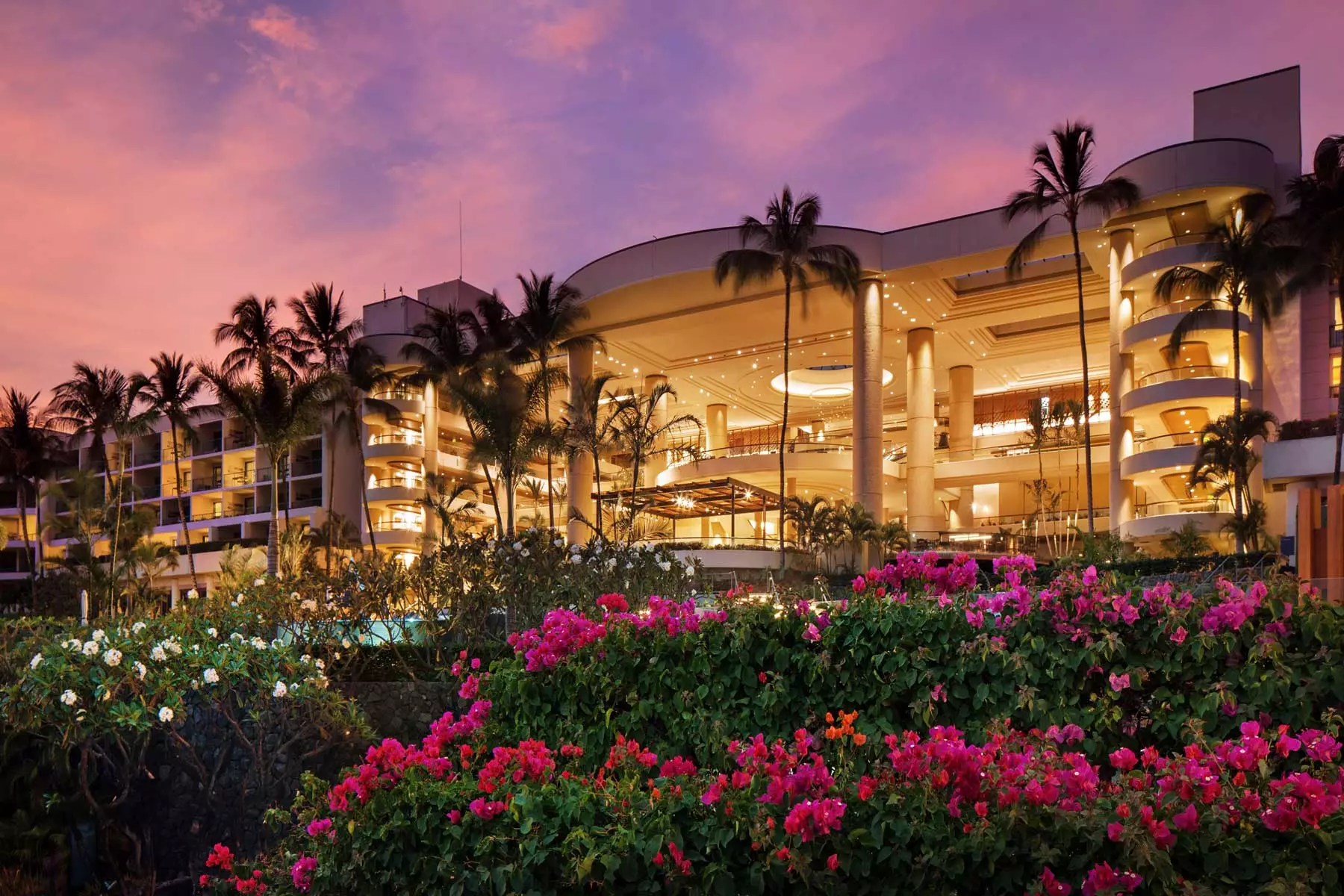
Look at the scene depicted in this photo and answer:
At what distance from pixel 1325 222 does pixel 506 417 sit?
25.0 meters

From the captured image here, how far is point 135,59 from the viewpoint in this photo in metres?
13.1

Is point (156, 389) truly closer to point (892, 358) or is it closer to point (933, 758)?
point (892, 358)

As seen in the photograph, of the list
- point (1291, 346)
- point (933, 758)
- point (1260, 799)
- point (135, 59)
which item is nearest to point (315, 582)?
point (135, 59)

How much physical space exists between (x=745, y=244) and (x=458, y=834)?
33.7 m

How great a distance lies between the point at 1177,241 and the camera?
3338 cm

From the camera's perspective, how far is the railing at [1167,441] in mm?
31203

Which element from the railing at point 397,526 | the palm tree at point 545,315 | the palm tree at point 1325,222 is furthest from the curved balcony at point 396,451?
the palm tree at point 1325,222

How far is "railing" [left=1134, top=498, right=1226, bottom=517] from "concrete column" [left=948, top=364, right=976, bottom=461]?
9598 mm

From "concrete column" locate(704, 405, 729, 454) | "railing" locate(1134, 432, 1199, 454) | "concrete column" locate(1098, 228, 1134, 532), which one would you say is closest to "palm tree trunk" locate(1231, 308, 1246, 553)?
"railing" locate(1134, 432, 1199, 454)

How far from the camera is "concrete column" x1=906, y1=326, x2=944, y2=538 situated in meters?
38.9

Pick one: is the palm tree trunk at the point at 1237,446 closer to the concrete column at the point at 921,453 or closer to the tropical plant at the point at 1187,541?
the tropical plant at the point at 1187,541

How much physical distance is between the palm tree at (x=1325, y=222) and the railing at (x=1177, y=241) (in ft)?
20.1

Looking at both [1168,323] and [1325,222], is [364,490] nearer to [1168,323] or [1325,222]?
[1168,323]

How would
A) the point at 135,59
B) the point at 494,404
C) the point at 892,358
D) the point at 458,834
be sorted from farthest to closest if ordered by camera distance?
the point at 892,358, the point at 494,404, the point at 135,59, the point at 458,834
